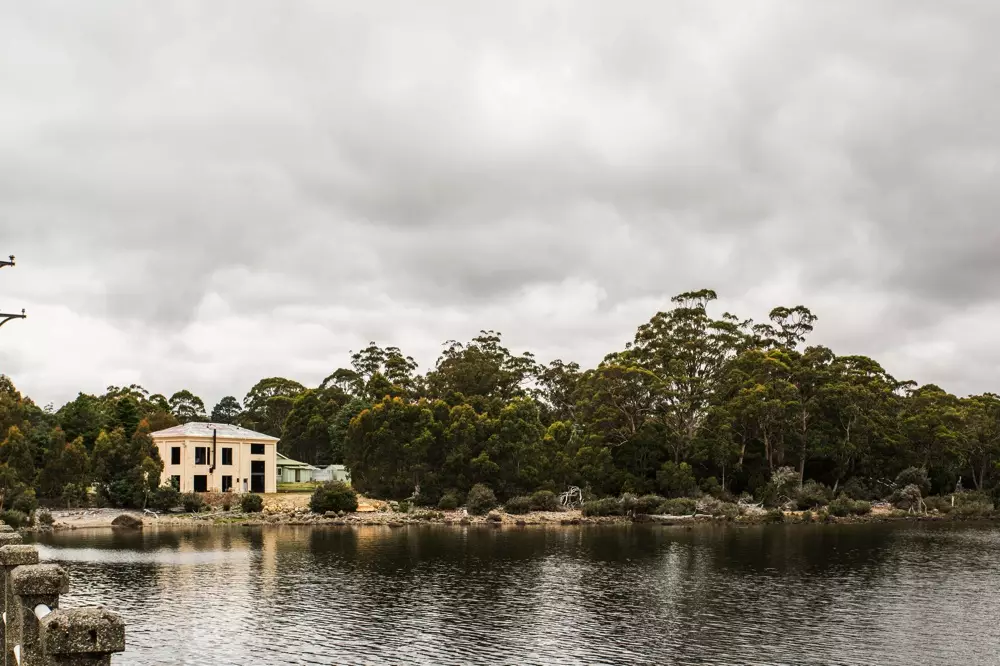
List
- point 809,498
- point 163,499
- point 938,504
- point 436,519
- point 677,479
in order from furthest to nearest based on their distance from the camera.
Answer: point 938,504
point 809,498
point 677,479
point 436,519
point 163,499

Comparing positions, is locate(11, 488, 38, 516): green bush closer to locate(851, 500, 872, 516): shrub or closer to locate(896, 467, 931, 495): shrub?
locate(851, 500, 872, 516): shrub

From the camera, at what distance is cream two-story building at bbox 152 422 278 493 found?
300 ft

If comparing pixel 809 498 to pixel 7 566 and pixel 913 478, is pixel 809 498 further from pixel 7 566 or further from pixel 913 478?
pixel 7 566

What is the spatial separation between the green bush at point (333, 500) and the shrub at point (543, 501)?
1837 centimetres

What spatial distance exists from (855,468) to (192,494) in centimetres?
7446

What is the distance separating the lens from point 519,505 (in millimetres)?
89125

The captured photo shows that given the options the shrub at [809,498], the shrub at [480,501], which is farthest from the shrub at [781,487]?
the shrub at [480,501]

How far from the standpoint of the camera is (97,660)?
17.9 feet

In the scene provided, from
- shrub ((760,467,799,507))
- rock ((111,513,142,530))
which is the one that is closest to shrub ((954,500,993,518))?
shrub ((760,467,799,507))

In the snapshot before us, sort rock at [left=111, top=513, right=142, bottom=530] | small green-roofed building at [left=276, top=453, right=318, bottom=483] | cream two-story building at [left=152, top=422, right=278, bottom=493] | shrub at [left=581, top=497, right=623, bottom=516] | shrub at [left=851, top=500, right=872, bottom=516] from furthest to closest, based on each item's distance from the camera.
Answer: small green-roofed building at [left=276, top=453, right=318, bottom=483], cream two-story building at [left=152, top=422, right=278, bottom=493], shrub at [left=851, top=500, right=872, bottom=516], shrub at [left=581, top=497, right=623, bottom=516], rock at [left=111, top=513, right=142, bottom=530]

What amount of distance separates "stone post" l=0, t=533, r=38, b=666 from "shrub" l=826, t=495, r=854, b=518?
90.0 m

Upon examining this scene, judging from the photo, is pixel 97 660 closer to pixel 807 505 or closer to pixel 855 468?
pixel 807 505

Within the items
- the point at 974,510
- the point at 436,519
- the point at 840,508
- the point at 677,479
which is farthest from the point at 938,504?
the point at 436,519

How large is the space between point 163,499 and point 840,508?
67920 millimetres
